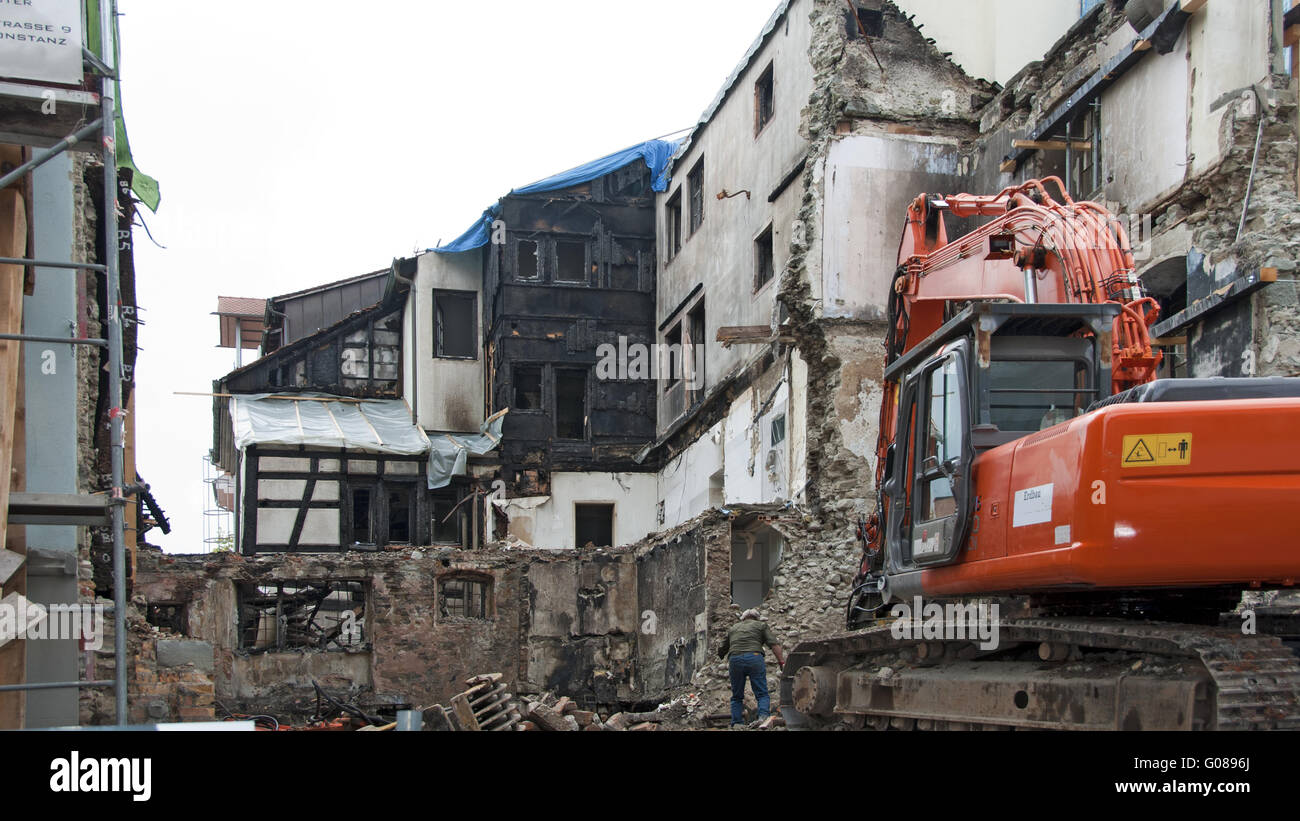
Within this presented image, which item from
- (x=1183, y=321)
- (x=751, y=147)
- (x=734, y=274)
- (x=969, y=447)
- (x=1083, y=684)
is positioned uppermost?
(x=751, y=147)

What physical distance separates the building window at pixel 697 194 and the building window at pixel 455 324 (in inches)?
281

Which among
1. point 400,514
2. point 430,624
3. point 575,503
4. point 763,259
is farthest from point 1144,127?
point 400,514

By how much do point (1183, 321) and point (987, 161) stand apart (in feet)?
19.6

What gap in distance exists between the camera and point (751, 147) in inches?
893

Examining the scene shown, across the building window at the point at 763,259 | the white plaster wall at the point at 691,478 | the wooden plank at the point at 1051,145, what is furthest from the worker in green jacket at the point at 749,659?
the building window at the point at 763,259

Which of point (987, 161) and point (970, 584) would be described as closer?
point (970, 584)

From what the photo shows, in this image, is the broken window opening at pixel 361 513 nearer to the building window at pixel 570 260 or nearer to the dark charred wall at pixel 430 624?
the dark charred wall at pixel 430 624

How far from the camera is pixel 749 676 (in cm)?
1384

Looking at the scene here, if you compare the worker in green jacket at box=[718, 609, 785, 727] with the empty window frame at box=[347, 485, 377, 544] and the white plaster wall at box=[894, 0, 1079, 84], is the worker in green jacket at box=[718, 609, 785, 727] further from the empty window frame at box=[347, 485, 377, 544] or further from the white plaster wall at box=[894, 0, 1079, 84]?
the empty window frame at box=[347, 485, 377, 544]

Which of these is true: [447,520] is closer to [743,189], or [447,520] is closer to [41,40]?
[743,189]

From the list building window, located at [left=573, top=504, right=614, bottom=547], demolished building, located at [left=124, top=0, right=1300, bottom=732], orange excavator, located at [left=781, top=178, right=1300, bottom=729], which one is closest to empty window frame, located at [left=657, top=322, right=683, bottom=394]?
demolished building, located at [left=124, top=0, right=1300, bottom=732]
